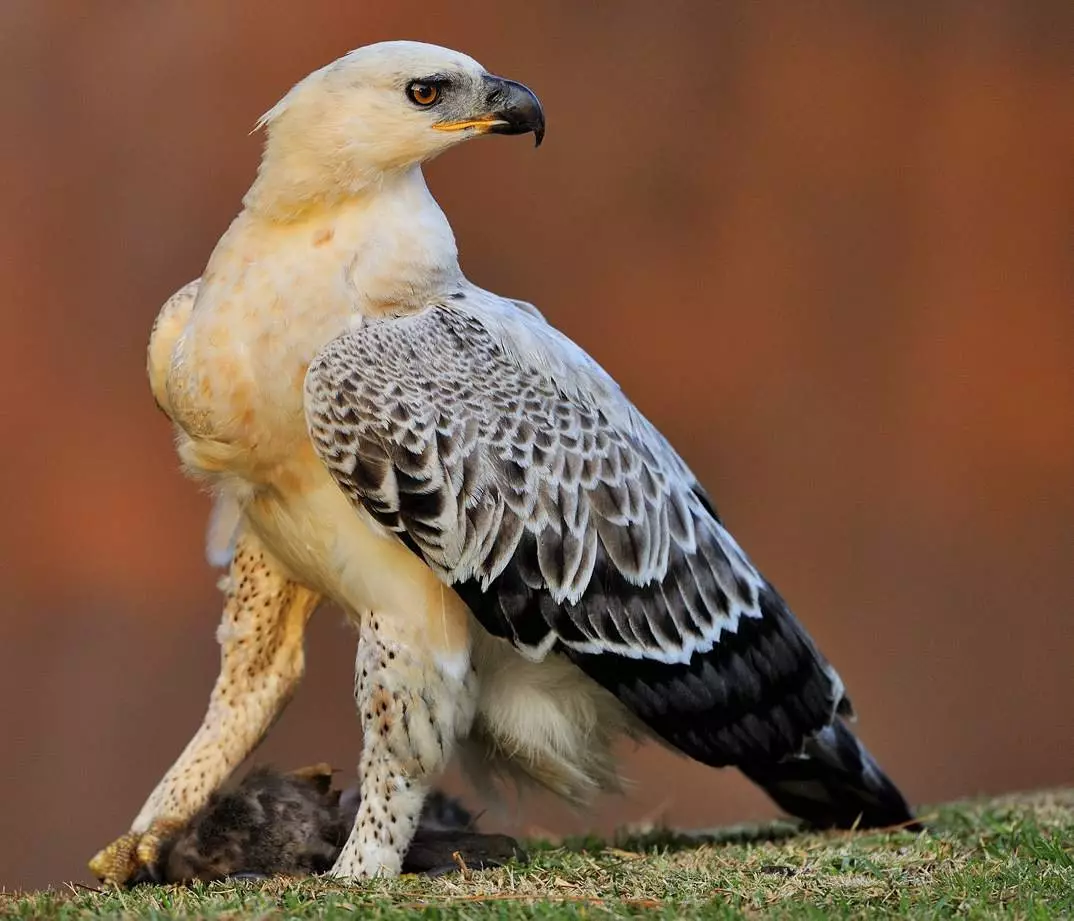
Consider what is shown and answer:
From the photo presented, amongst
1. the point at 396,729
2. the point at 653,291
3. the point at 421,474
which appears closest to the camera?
the point at 421,474

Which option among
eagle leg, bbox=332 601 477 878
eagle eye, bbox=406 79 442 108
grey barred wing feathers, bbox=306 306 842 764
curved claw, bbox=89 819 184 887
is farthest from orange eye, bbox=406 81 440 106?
curved claw, bbox=89 819 184 887

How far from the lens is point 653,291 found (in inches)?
383

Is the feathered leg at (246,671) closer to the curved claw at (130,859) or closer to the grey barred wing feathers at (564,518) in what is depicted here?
the curved claw at (130,859)

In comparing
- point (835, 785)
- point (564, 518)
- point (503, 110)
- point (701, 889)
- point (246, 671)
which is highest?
point (503, 110)

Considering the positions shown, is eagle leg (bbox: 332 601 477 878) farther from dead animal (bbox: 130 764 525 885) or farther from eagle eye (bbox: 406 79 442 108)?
eagle eye (bbox: 406 79 442 108)

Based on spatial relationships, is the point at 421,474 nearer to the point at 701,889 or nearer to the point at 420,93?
the point at 420,93

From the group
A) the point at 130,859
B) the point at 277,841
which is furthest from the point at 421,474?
the point at 130,859

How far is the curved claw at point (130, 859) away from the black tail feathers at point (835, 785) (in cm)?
186

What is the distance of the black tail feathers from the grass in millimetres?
248

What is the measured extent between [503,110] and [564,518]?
1.20 m

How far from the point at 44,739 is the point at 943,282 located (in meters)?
6.39

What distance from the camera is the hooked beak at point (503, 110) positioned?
4.46 m

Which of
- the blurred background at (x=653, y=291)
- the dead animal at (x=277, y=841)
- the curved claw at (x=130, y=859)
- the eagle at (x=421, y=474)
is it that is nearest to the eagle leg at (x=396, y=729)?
the eagle at (x=421, y=474)

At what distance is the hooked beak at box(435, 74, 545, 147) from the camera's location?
4.46 m
